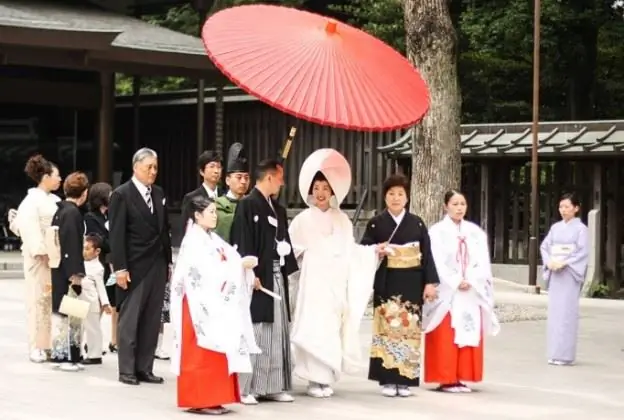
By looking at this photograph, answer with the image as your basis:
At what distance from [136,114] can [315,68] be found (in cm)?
2193

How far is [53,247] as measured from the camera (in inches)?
397

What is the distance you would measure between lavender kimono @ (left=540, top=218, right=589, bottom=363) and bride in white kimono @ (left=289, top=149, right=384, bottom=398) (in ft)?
9.76

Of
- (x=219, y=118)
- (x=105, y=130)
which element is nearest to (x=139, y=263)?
(x=105, y=130)

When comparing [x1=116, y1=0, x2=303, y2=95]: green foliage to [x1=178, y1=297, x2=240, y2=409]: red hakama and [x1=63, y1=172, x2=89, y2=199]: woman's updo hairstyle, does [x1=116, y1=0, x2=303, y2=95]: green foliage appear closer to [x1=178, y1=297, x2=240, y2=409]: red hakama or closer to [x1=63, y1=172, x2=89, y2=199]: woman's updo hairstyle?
[x1=63, y1=172, x2=89, y2=199]: woman's updo hairstyle

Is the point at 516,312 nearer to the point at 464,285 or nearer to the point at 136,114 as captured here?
the point at 464,285

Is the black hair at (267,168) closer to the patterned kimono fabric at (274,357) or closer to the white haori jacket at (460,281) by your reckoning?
the patterned kimono fabric at (274,357)

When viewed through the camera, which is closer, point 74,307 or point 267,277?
point 267,277

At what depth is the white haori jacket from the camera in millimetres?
9367

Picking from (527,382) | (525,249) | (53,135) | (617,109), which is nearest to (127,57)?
(53,135)

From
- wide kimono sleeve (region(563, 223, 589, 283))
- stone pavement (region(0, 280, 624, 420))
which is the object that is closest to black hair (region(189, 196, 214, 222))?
stone pavement (region(0, 280, 624, 420))

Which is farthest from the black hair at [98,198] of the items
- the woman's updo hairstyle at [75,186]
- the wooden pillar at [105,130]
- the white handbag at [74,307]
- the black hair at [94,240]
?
the wooden pillar at [105,130]

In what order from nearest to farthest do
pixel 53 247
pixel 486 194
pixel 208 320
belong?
pixel 208 320 → pixel 53 247 → pixel 486 194

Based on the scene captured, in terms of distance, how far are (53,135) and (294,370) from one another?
19.4m

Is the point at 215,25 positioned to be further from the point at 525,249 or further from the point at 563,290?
the point at 525,249
